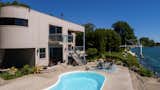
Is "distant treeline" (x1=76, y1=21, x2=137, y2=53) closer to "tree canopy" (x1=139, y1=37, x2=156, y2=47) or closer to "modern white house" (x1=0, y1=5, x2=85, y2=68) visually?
"modern white house" (x1=0, y1=5, x2=85, y2=68)

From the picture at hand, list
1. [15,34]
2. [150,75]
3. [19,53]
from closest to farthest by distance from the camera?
[15,34]
[19,53]
[150,75]

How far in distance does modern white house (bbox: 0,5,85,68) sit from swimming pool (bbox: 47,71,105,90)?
5177 millimetres

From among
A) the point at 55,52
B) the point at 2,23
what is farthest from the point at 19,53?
the point at 55,52

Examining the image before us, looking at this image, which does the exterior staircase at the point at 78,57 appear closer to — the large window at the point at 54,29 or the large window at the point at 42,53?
the large window at the point at 54,29

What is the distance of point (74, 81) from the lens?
2100 cm

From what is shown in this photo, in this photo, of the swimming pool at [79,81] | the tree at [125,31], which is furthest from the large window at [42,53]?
the tree at [125,31]

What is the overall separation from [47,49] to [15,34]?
21.2ft

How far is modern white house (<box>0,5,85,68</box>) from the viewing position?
2222 cm

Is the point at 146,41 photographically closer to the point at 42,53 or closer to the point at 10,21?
the point at 42,53

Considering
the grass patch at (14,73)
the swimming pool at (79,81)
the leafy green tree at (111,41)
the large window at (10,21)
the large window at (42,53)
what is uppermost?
the large window at (10,21)

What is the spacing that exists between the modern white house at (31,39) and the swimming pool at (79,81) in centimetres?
518

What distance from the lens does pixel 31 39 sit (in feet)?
79.3

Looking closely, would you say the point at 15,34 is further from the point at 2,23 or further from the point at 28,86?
the point at 28,86

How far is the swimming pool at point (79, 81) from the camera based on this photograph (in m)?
18.0
